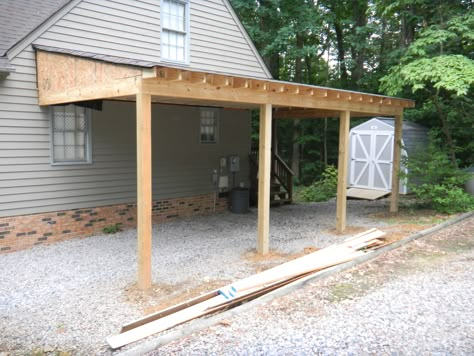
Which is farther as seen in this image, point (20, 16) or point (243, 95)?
point (20, 16)

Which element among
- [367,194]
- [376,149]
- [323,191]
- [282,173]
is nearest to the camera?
[282,173]

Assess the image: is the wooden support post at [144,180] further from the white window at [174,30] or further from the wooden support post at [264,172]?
the white window at [174,30]

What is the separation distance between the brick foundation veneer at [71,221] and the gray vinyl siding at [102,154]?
0.46ft

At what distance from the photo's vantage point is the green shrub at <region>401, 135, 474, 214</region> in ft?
32.3

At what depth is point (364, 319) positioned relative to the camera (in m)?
4.36

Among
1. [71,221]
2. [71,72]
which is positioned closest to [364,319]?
[71,72]

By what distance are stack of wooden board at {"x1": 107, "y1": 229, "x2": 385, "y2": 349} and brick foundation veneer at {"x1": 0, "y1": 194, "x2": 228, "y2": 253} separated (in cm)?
421

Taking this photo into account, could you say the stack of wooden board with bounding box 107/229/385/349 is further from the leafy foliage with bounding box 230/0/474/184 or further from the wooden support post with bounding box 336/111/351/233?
the leafy foliage with bounding box 230/0/474/184

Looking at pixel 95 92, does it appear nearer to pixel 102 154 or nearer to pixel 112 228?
pixel 102 154

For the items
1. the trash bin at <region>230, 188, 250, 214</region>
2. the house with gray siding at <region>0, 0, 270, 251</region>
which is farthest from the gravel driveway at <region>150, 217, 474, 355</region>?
the trash bin at <region>230, 188, 250, 214</region>

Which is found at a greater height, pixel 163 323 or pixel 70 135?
pixel 70 135

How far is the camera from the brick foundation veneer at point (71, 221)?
725 centimetres

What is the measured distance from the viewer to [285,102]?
23.7 feet

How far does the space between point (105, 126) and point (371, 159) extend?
9840 mm
